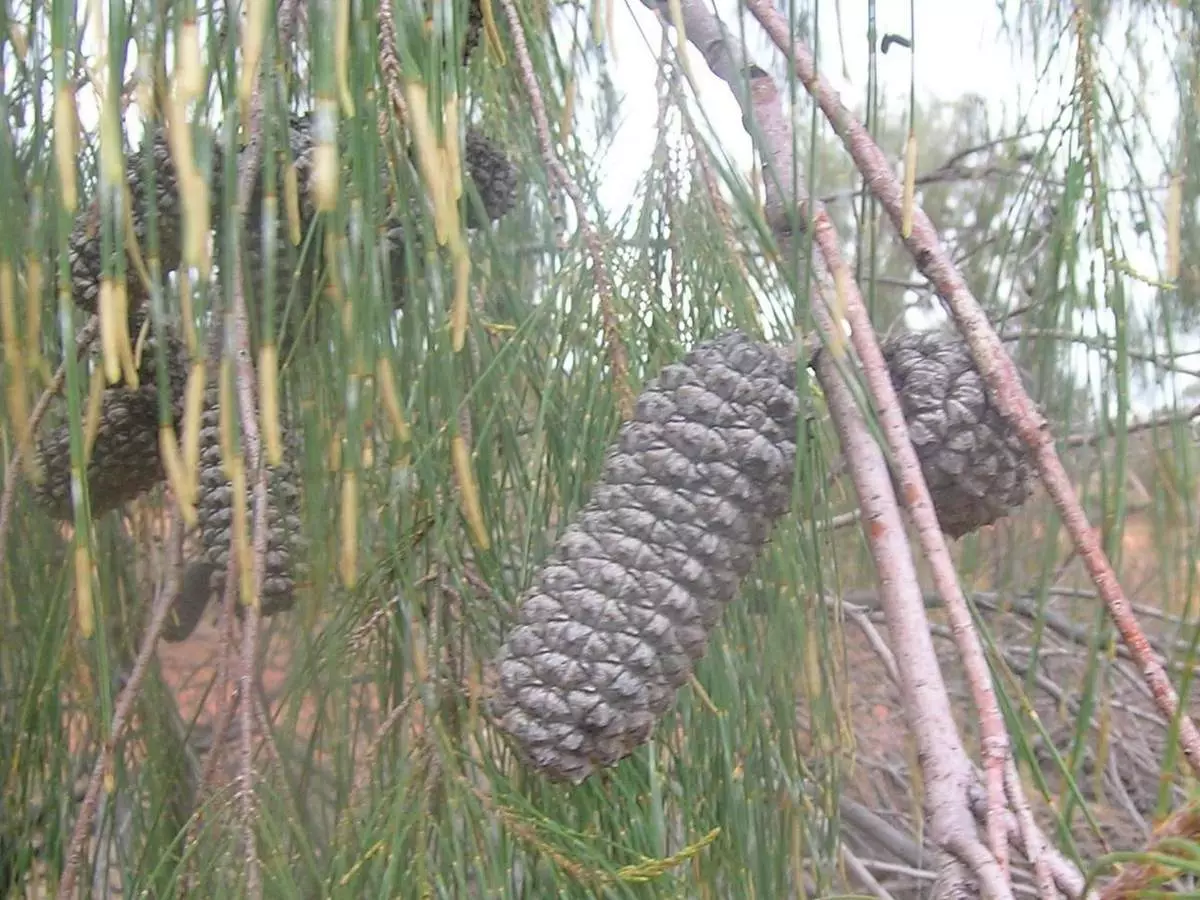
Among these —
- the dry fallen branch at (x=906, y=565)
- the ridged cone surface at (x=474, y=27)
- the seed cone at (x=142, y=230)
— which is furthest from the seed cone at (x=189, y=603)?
the dry fallen branch at (x=906, y=565)

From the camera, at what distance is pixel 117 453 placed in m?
0.64

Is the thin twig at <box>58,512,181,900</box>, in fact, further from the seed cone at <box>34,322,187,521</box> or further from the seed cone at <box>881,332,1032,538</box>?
the seed cone at <box>881,332,1032,538</box>

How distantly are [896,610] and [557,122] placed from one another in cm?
36

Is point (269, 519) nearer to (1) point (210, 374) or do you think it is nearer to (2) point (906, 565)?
(1) point (210, 374)

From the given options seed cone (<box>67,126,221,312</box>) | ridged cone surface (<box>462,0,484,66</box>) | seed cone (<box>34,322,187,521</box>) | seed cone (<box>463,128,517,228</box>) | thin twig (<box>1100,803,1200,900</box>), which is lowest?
thin twig (<box>1100,803,1200,900</box>)

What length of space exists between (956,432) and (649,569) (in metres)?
0.11

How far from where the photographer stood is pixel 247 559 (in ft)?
1.06

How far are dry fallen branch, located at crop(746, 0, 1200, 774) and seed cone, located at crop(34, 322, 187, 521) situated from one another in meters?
0.41

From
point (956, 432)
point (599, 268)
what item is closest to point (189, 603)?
point (599, 268)

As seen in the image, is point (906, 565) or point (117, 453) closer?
point (906, 565)

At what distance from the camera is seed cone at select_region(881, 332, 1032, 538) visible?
0.38m

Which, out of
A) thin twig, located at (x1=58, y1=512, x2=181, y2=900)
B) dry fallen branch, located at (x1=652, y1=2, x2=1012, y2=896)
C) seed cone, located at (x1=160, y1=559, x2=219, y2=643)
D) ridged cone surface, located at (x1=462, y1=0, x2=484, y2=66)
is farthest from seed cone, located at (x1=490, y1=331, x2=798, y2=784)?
seed cone, located at (x1=160, y1=559, x2=219, y2=643)

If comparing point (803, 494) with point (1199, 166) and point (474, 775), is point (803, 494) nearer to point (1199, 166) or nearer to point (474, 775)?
point (474, 775)

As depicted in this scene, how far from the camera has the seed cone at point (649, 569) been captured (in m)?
0.37
